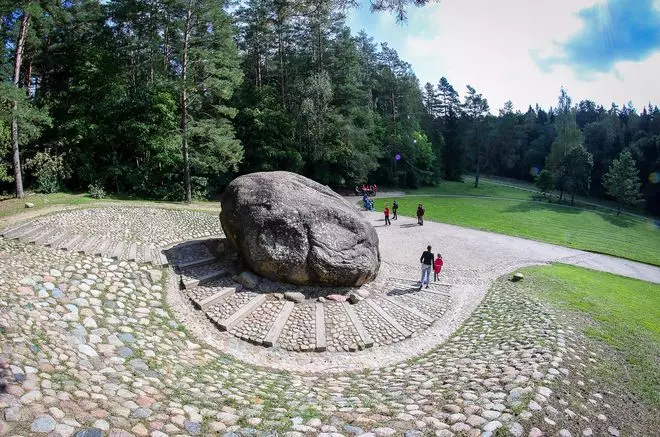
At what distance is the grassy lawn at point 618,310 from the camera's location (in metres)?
7.77

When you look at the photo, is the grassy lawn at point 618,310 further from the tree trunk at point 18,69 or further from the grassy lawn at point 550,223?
the tree trunk at point 18,69

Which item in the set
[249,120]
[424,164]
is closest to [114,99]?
[249,120]

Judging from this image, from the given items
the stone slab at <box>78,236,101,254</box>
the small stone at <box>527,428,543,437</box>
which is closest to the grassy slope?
the small stone at <box>527,428,543,437</box>

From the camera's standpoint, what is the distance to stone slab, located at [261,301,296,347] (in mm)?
9234

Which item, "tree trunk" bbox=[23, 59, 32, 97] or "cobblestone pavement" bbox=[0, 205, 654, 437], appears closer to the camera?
"cobblestone pavement" bbox=[0, 205, 654, 437]

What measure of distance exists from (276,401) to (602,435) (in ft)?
17.0

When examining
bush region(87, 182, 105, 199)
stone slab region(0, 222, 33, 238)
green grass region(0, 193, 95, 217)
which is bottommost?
stone slab region(0, 222, 33, 238)

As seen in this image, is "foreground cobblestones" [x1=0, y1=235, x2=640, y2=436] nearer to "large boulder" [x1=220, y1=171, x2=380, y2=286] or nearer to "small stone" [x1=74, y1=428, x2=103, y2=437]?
"small stone" [x1=74, y1=428, x2=103, y2=437]

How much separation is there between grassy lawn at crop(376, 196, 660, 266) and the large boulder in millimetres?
17213

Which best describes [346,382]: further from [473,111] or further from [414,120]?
[473,111]

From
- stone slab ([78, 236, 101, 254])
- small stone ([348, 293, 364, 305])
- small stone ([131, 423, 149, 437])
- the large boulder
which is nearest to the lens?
small stone ([131, 423, 149, 437])

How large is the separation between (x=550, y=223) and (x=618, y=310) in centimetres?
2520

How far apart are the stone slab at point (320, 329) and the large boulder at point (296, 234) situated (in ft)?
4.36

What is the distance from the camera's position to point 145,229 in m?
14.6
